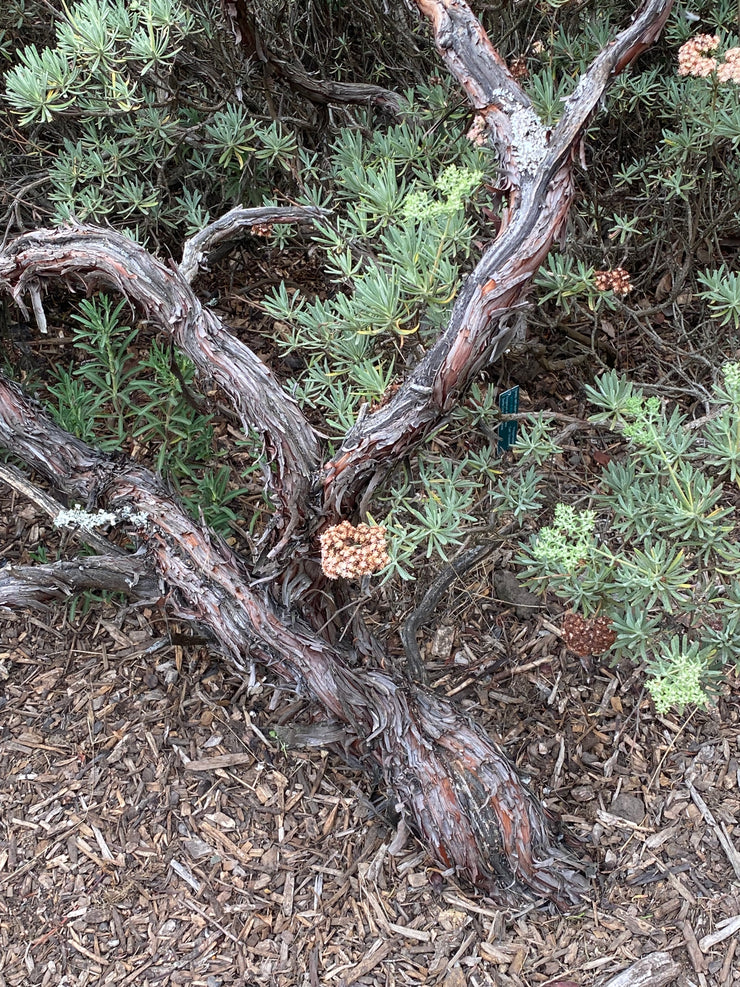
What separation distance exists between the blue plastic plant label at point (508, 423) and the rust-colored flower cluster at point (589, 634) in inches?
18.3

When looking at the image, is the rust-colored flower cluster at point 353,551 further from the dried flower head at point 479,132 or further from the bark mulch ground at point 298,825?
the dried flower head at point 479,132

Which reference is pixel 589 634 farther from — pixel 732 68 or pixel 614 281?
pixel 732 68

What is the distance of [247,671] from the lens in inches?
86.1

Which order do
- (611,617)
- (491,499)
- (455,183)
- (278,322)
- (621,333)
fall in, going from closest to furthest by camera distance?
1. (455,183)
2. (611,617)
3. (491,499)
4. (621,333)
5. (278,322)

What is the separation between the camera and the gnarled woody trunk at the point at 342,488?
1708 millimetres

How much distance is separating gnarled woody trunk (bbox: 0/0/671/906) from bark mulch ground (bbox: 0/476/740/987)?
149 mm

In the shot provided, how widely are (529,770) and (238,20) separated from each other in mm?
2226

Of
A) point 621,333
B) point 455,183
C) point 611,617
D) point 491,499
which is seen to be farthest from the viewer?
point 621,333

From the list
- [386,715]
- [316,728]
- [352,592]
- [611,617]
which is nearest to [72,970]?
[316,728]

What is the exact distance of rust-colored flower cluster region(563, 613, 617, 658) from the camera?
202cm

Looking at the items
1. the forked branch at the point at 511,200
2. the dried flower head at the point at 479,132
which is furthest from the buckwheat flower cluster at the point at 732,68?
the dried flower head at the point at 479,132

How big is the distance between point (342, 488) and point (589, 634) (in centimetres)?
70

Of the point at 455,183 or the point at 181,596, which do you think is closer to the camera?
the point at 455,183

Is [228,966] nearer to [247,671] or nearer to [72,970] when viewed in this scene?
[72,970]
